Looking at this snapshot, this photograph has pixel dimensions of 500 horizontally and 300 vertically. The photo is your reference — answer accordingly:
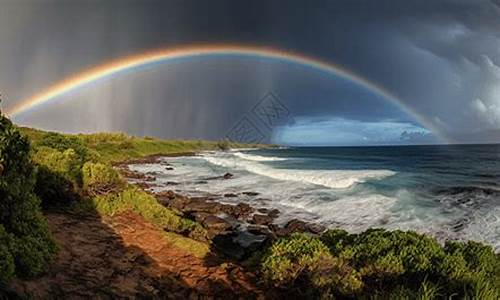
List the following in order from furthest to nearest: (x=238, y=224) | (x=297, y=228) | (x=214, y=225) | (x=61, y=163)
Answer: (x=238, y=224) < (x=297, y=228) < (x=214, y=225) < (x=61, y=163)

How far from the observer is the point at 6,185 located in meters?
6.96

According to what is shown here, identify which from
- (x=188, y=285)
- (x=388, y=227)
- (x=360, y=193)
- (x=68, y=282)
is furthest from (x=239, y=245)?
(x=360, y=193)

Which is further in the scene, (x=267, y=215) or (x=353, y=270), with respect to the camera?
(x=267, y=215)

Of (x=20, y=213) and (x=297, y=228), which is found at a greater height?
(x=20, y=213)

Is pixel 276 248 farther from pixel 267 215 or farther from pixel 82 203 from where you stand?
pixel 267 215

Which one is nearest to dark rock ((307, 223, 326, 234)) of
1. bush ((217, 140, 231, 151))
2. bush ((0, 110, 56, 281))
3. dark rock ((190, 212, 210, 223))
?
dark rock ((190, 212, 210, 223))

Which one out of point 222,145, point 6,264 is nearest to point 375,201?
point 6,264

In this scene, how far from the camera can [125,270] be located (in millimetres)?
7586

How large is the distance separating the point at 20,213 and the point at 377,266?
244 inches

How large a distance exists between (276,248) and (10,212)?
479 centimetres

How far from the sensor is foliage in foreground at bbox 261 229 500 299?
6.91m

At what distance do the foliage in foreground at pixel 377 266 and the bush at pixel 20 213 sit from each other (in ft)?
12.8

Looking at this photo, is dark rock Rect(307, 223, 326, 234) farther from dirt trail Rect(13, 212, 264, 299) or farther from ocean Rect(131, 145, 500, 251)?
dirt trail Rect(13, 212, 264, 299)

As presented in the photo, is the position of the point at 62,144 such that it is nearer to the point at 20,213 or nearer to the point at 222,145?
the point at 20,213
